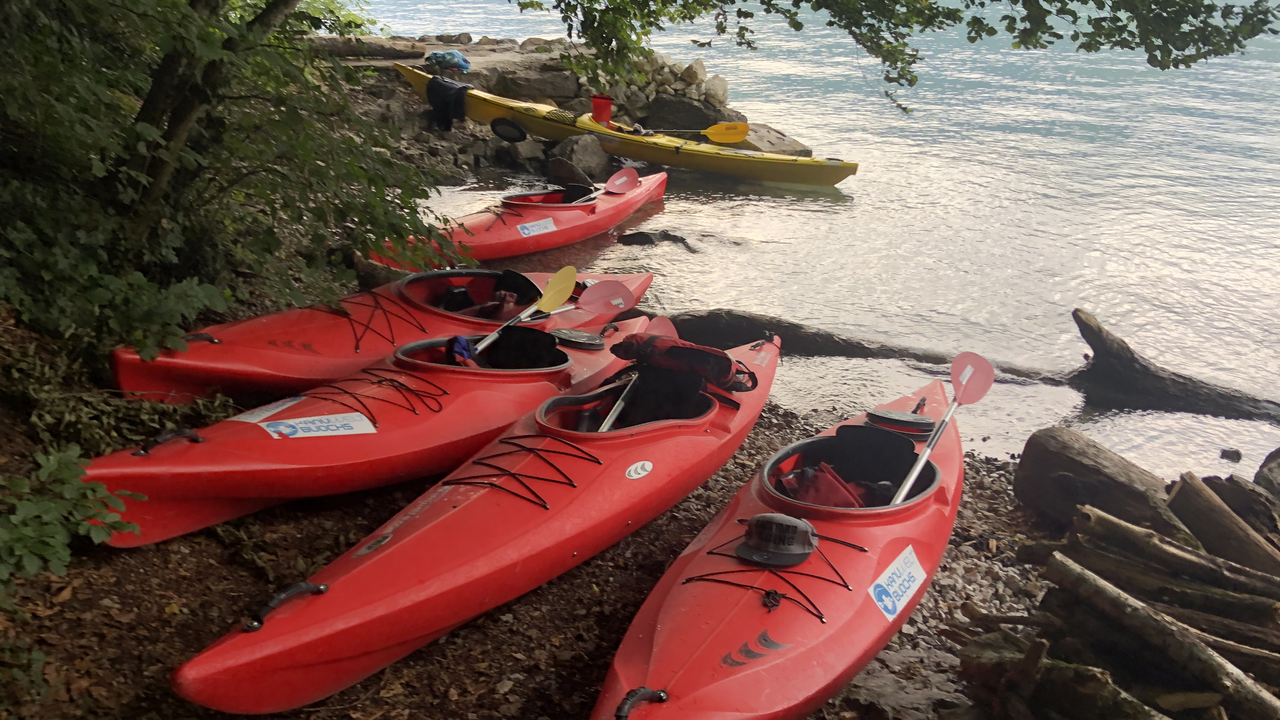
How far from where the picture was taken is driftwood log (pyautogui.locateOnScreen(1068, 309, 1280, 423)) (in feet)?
17.8

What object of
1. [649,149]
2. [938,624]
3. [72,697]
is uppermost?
[649,149]

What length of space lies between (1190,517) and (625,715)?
2836mm

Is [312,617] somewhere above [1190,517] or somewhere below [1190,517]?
above

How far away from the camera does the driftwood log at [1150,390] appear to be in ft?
17.8

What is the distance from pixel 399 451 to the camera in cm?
315

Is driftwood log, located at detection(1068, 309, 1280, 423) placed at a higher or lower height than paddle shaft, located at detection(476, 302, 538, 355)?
lower

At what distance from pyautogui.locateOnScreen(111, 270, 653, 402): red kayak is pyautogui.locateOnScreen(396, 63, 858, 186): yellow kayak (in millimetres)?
5947

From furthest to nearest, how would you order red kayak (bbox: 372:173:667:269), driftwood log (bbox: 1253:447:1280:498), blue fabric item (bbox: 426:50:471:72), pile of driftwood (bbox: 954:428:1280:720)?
blue fabric item (bbox: 426:50:471:72) < red kayak (bbox: 372:173:667:269) < driftwood log (bbox: 1253:447:1280:498) < pile of driftwood (bbox: 954:428:1280:720)

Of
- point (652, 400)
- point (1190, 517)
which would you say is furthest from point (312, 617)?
point (1190, 517)

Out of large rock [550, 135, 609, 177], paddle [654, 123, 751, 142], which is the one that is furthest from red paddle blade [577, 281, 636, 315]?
paddle [654, 123, 751, 142]

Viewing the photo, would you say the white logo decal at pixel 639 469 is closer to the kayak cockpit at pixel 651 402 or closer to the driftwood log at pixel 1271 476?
the kayak cockpit at pixel 651 402

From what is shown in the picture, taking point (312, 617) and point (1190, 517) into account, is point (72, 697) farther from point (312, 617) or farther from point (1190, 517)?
point (1190, 517)

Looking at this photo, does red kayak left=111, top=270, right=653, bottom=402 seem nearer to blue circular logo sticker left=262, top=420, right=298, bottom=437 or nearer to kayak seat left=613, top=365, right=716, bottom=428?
blue circular logo sticker left=262, top=420, right=298, bottom=437

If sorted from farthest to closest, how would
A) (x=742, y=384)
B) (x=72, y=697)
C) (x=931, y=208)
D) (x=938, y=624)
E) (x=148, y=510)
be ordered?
(x=931, y=208)
(x=742, y=384)
(x=938, y=624)
(x=148, y=510)
(x=72, y=697)
